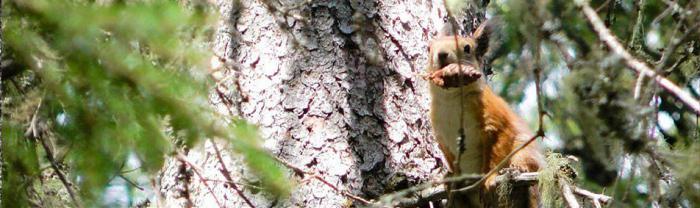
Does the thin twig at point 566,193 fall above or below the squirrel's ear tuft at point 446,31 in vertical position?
below

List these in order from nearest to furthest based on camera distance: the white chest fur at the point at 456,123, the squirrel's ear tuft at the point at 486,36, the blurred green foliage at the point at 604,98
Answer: the blurred green foliage at the point at 604,98, the squirrel's ear tuft at the point at 486,36, the white chest fur at the point at 456,123

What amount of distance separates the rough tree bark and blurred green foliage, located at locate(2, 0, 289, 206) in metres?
0.97

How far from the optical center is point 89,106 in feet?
8.95

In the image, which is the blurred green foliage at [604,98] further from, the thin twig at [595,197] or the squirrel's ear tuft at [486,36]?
the squirrel's ear tuft at [486,36]

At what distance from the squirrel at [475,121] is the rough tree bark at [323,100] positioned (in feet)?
0.33

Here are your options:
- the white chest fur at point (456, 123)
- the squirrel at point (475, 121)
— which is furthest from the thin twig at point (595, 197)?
the white chest fur at point (456, 123)

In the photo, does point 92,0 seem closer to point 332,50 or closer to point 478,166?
point 332,50

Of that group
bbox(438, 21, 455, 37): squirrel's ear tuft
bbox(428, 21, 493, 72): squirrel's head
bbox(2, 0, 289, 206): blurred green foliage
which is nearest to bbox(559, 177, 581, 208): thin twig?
bbox(428, 21, 493, 72): squirrel's head

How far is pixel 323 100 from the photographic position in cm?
413

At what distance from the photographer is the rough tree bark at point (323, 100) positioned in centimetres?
404

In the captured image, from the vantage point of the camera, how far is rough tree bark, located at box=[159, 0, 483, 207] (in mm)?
4039

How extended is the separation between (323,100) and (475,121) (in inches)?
35.9

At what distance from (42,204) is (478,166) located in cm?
227

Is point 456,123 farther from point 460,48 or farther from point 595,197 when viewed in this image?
point 595,197
